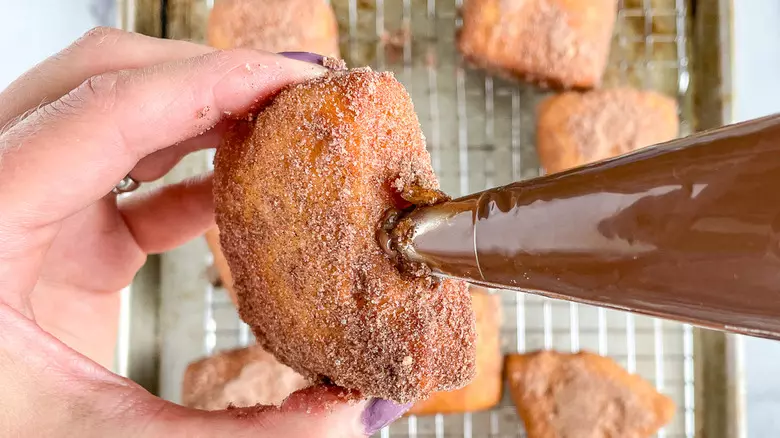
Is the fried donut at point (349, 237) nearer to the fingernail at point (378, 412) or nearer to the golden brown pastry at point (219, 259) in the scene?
the fingernail at point (378, 412)

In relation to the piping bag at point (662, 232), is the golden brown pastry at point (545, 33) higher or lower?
higher

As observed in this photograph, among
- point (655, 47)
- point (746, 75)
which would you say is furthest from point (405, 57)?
point (746, 75)

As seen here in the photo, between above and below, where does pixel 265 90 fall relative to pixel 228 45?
below

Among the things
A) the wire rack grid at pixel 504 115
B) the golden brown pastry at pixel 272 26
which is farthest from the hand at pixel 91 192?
the wire rack grid at pixel 504 115

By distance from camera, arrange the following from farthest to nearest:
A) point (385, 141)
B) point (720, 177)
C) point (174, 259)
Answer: point (174, 259) → point (385, 141) → point (720, 177)

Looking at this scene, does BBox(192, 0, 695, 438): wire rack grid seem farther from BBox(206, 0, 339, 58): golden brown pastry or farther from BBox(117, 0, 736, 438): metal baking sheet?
BBox(206, 0, 339, 58): golden brown pastry

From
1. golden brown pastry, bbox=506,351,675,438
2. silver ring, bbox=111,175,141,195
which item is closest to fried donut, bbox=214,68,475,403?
silver ring, bbox=111,175,141,195

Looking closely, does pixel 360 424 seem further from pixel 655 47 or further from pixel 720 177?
pixel 655 47
